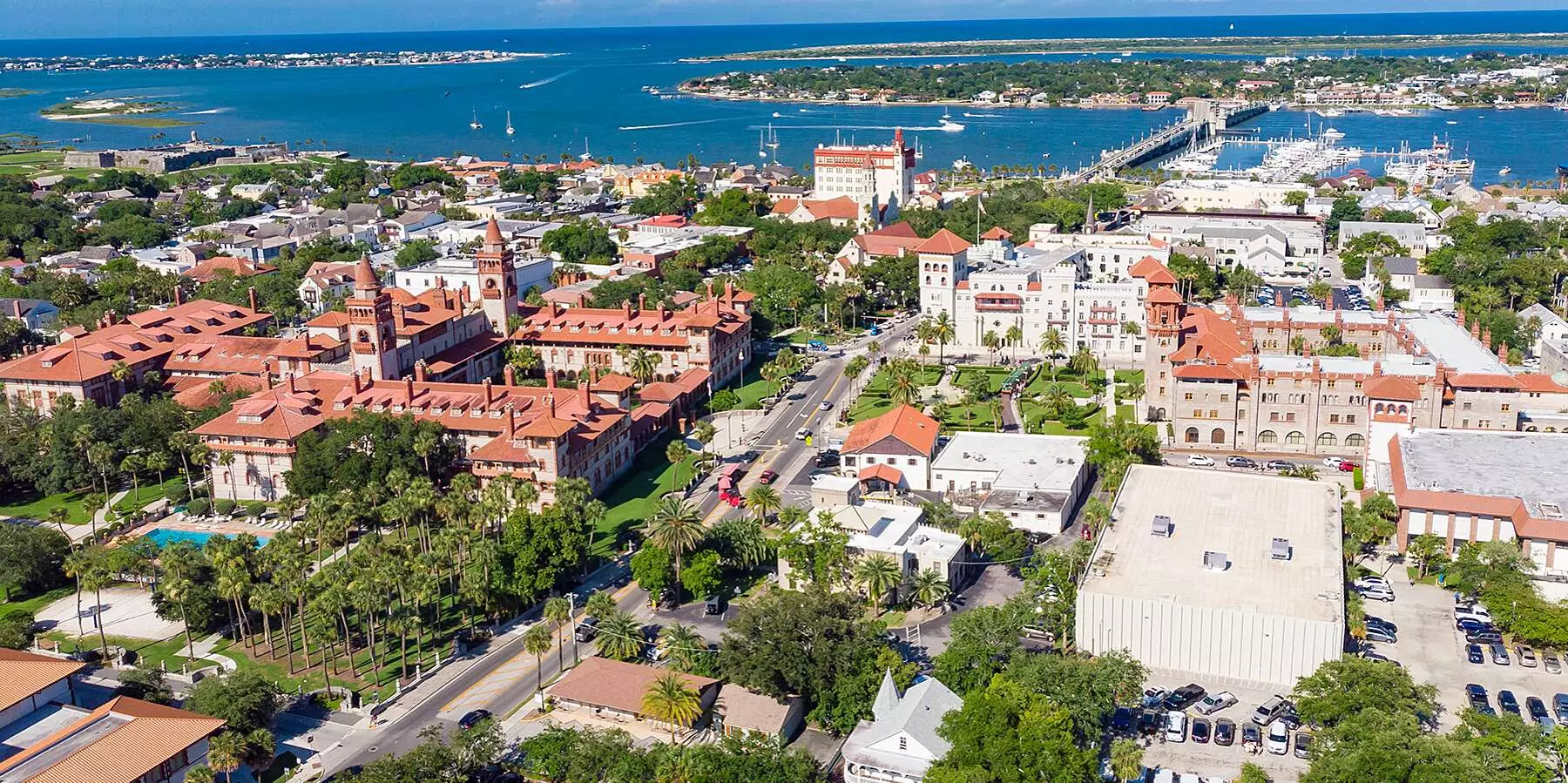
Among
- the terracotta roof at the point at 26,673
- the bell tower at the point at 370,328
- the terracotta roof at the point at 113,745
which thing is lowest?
the terracotta roof at the point at 113,745

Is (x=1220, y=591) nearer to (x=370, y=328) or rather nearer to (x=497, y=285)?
(x=370, y=328)

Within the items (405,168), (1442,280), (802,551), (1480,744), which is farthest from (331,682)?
(405,168)

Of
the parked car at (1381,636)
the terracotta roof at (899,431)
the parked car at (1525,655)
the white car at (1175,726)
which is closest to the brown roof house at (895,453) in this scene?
the terracotta roof at (899,431)

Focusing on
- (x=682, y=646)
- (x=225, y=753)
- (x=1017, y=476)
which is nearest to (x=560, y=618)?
(x=682, y=646)

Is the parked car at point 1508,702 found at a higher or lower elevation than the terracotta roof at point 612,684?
lower

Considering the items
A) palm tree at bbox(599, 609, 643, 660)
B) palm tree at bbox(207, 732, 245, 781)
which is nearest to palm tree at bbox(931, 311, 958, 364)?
palm tree at bbox(599, 609, 643, 660)

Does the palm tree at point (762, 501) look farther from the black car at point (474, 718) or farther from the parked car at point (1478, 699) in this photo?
the parked car at point (1478, 699)

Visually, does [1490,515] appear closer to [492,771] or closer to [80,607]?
[492,771]
